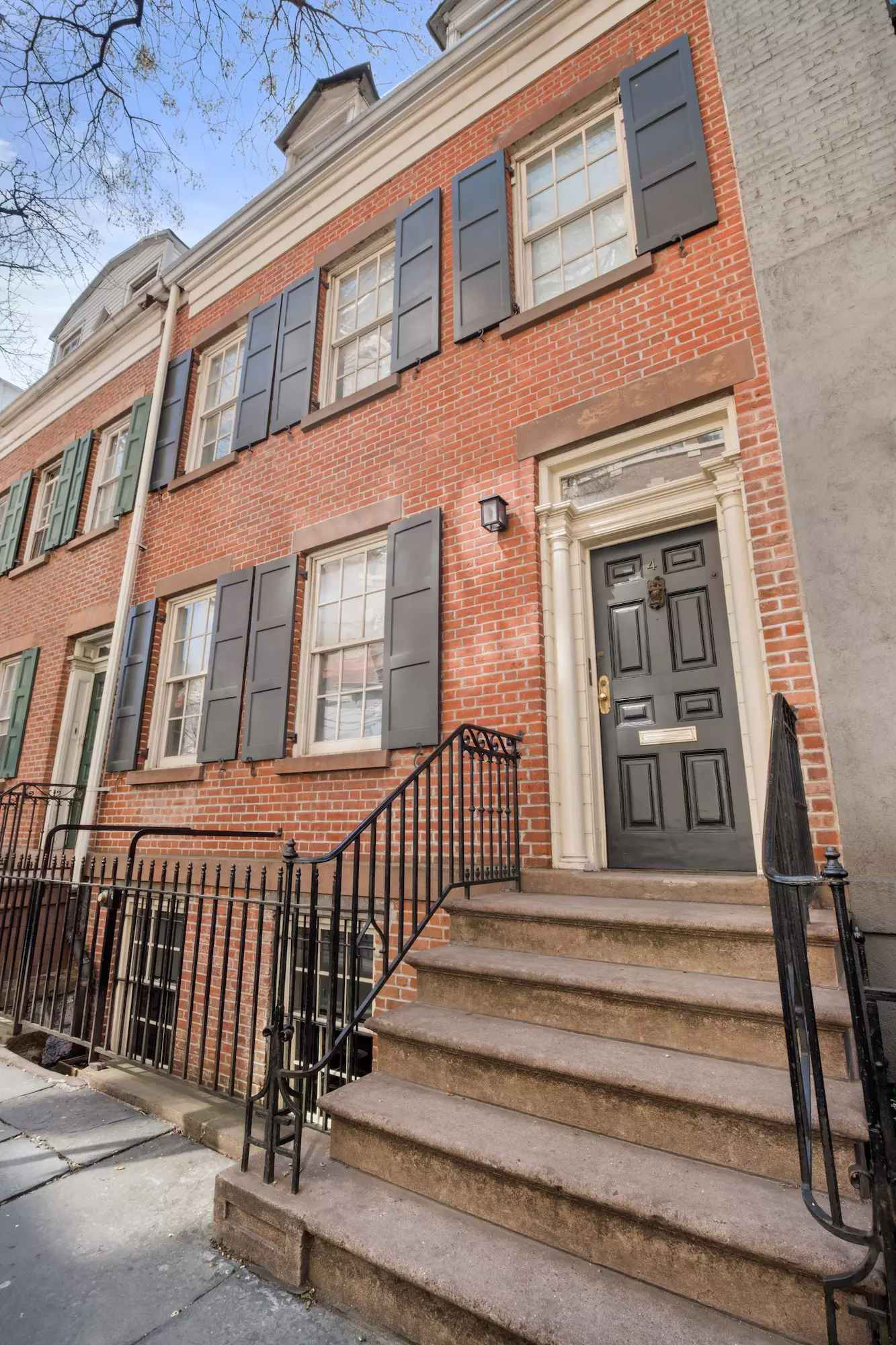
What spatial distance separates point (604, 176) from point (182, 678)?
6050 millimetres

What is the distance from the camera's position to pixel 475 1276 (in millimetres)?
1817

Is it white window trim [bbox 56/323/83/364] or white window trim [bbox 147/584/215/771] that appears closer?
white window trim [bbox 147/584/215/771]

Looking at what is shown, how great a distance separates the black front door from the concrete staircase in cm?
92

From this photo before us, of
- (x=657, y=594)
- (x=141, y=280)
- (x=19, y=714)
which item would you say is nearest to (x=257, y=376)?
(x=657, y=594)

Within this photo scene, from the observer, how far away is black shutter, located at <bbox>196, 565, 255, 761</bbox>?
19.9ft

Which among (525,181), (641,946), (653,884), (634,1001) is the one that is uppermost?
(525,181)

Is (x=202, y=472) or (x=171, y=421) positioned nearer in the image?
(x=202, y=472)

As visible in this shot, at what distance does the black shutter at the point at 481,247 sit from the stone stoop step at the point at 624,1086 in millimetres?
5038

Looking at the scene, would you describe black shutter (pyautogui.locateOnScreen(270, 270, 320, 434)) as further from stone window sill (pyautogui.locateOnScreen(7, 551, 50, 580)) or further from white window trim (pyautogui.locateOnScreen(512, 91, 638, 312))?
stone window sill (pyautogui.locateOnScreen(7, 551, 50, 580))

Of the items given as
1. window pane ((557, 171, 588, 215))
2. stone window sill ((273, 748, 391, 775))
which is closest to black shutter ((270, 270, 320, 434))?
window pane ((557, 171, 588, 215))

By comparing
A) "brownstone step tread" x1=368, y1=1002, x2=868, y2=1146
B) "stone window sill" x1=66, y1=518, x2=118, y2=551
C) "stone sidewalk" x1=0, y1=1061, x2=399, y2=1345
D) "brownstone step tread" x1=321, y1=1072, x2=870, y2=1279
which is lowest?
"stone sidewalk" x1=0, y1=1061, x2=399, y2=1345

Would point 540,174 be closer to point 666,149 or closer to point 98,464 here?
point 666,149

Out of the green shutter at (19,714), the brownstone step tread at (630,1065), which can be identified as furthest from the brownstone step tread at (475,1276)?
the green shutter at (19,714)

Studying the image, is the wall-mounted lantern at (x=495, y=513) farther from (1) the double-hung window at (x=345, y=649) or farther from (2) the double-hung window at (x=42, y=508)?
(2) the double-hung window at (x=42, y=508)
